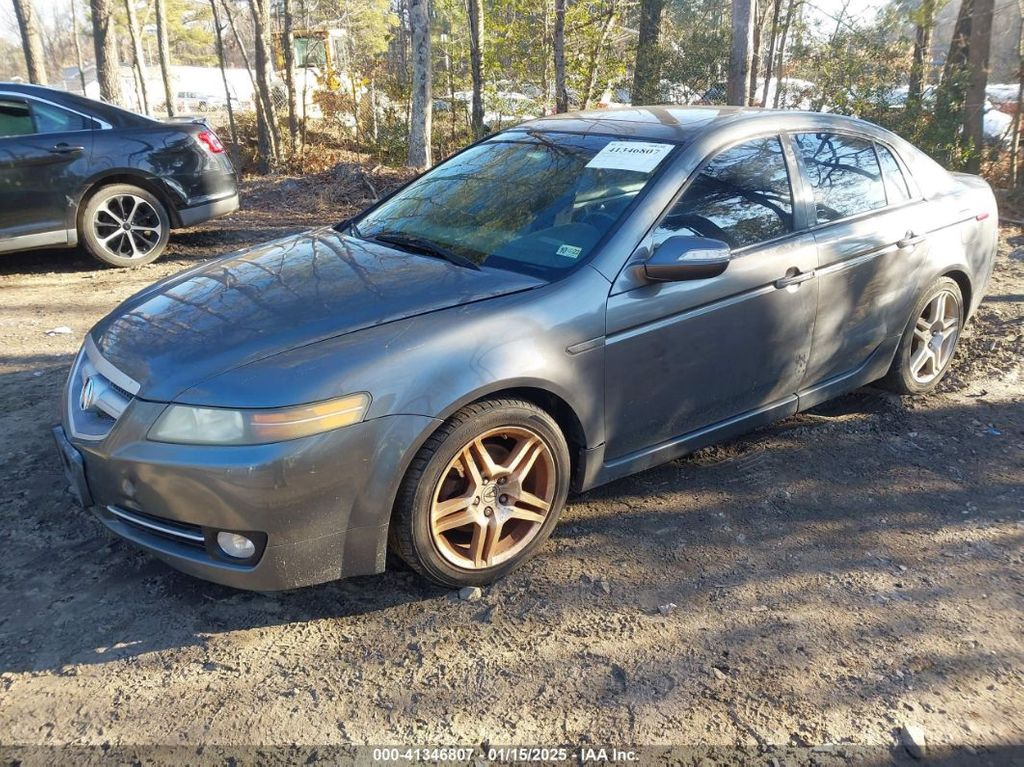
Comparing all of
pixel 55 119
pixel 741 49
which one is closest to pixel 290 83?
pixel 55 119

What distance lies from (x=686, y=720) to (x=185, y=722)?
1490mm

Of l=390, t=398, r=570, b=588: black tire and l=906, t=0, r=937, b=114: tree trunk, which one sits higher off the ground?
l=906, t=0, r=937, b=114: tree trunk

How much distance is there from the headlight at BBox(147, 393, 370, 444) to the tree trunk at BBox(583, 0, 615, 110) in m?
11.2

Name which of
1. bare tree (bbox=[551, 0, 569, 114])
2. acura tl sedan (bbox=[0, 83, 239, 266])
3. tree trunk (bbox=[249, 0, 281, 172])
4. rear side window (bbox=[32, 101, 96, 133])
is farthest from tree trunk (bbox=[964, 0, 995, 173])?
rear side window (bbox=[32, 101, 96, 133])

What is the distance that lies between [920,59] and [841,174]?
9444mm

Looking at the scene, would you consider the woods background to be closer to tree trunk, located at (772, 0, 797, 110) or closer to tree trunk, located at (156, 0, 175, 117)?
tree trunk, located at (772, 0, 797, 110)

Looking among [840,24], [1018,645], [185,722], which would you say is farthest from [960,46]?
[185,722]

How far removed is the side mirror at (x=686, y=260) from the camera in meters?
3.05

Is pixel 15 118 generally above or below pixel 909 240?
above

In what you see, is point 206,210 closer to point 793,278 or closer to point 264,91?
point 264,91

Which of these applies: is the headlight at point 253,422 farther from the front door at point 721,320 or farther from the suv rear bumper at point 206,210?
the suv rear bumper at point 206,210

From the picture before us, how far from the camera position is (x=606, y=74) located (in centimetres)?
1325

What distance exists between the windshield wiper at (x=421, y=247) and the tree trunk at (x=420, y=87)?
7645 millimetres

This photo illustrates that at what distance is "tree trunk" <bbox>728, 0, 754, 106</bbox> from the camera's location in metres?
8.70
